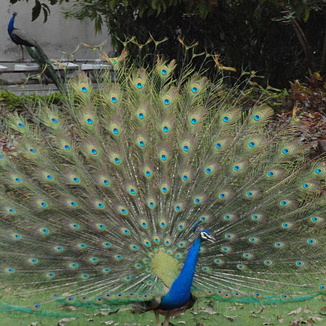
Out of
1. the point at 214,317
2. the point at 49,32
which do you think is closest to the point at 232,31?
the point at 214,317

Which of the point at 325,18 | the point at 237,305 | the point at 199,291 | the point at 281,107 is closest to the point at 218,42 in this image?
the point at 325,18

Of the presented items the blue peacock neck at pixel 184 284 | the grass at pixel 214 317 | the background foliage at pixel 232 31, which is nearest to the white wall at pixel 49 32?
the background foliage at pixel 232 31

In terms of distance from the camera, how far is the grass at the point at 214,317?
3.94m

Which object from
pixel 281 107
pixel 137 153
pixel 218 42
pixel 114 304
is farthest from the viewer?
pixel 218 42

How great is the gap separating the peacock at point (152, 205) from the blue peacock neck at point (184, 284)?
5cm

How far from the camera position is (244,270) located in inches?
139

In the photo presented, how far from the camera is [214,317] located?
4.06 metres

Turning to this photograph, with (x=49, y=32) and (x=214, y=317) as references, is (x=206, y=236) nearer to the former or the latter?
(x=214, y=317)

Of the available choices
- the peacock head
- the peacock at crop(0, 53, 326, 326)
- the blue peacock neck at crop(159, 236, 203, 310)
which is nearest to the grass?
the peacock at crop(0, 53, 326, 326)

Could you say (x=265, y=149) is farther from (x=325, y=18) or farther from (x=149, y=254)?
(x=325, y=18)

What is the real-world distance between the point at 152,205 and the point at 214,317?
988 millimetres

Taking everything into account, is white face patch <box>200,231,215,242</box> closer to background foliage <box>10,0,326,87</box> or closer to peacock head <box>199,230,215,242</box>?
peacock head <box>199,230,215,242</box>

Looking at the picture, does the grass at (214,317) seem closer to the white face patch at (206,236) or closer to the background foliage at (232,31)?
the white face patch at (206,236)

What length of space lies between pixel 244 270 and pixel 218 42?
6.40 m
